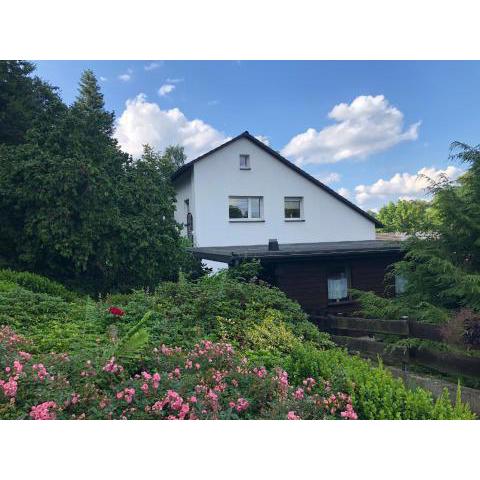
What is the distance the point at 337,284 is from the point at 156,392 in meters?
8.97

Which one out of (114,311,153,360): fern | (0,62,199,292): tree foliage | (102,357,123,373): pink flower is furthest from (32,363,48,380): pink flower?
(0,62,199,292): tree foliage

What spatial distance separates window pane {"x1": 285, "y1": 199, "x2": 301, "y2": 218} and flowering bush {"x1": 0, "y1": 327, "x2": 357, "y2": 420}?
1512 cm

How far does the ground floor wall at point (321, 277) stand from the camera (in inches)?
413

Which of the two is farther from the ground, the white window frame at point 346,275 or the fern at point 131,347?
the white window frame at point 346,275

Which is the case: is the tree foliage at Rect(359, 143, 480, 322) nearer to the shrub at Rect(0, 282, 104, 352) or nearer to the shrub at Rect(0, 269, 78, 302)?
the shrub at Rect(0, 282, 104, 352)

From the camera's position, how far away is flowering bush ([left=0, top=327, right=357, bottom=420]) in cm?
295

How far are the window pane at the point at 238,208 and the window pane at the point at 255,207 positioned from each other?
11.3 inches

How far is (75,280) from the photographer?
416 inches

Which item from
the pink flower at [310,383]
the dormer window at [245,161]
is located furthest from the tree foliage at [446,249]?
the dormer window at [245,161]

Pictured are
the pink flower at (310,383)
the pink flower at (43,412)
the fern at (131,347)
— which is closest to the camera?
the pink flower at (43,412)

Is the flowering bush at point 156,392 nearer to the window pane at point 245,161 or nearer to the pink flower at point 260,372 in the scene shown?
the pink flower at point 260,372
